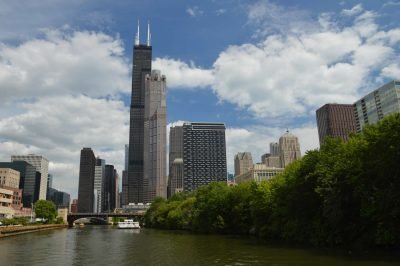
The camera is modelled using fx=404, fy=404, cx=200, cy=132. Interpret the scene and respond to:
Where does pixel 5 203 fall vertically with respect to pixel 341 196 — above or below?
above

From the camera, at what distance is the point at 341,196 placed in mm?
57438

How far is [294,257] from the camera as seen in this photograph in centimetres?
4897

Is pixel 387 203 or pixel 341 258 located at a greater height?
pixel 387 203

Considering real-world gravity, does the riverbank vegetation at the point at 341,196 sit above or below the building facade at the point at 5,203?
below

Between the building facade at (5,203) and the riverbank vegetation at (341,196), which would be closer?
the riverbank vegetation at (341,196)

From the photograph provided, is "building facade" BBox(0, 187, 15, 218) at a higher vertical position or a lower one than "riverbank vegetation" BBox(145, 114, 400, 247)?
higher

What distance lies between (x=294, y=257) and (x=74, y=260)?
2797 centimetres

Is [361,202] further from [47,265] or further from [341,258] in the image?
[47,265]

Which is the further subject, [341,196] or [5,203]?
[5,203]

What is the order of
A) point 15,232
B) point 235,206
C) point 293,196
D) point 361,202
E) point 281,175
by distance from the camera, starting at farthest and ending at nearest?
point 15,232
point 235,206
point 281,175
point 293,196
point 361,202

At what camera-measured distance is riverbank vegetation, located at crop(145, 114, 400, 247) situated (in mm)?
48688

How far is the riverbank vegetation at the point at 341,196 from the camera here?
48.7 m

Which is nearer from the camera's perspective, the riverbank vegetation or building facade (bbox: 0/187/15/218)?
the riverbank vegetation

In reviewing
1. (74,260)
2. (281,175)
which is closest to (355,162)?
(281,175)
